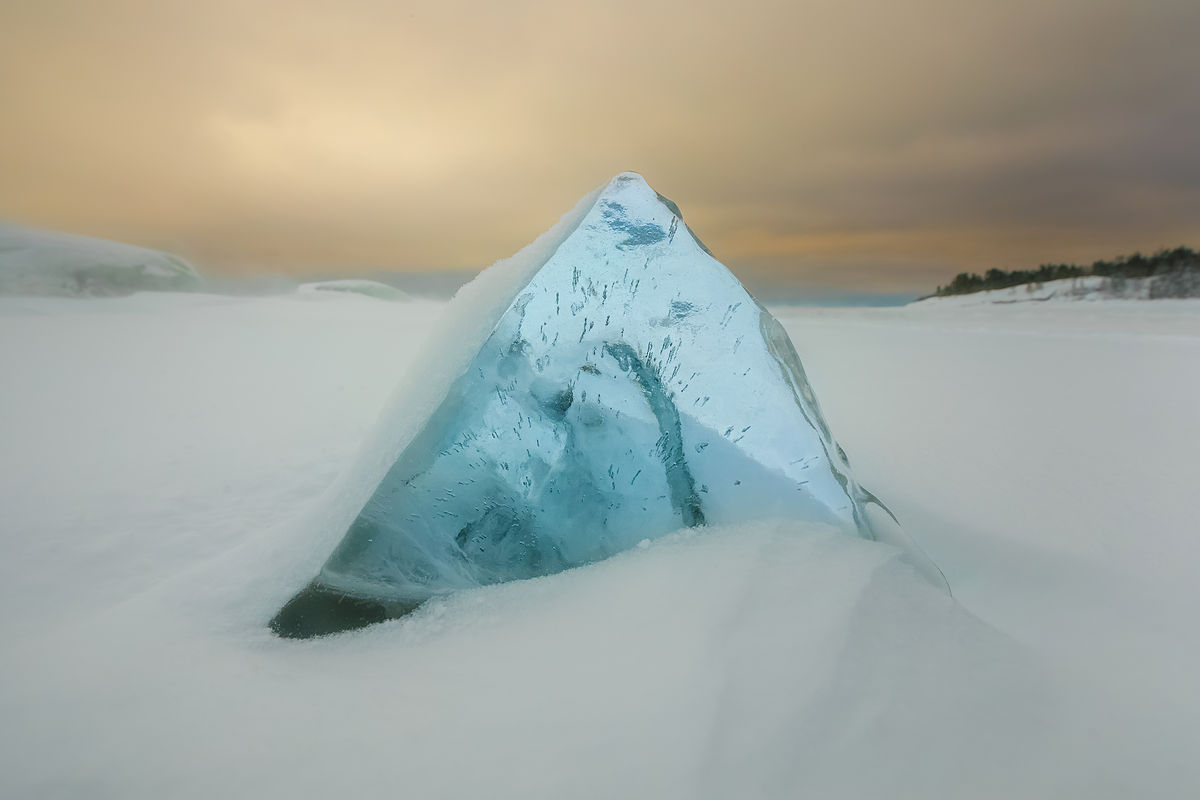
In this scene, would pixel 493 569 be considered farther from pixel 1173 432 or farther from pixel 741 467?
pixel 1173 432

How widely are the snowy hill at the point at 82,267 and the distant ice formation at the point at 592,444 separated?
20.5 feet

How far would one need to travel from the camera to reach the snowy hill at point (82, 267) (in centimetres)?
534

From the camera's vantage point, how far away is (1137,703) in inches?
25.8

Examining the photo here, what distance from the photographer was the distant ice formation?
0.94 m

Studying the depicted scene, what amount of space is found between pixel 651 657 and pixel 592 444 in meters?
0.41

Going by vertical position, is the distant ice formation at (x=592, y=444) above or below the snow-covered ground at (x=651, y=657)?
above

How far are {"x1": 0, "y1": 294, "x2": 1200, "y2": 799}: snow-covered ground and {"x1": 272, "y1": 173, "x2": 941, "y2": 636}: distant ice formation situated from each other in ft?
0.27

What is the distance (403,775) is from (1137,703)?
827mm

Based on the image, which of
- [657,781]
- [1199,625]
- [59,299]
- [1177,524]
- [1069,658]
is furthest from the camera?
[59,299]

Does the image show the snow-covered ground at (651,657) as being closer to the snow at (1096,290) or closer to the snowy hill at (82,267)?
the snowy hill at (82,267)

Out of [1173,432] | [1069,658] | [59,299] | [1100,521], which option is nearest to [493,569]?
[1069,658]

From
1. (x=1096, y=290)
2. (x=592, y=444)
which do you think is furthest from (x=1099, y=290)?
(x=592, y=444)

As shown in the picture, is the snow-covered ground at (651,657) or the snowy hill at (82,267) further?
the snowy hill at (82,267)

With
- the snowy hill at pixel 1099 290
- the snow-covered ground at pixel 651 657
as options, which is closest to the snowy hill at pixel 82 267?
the snow-covered ground at pixel 651 657
